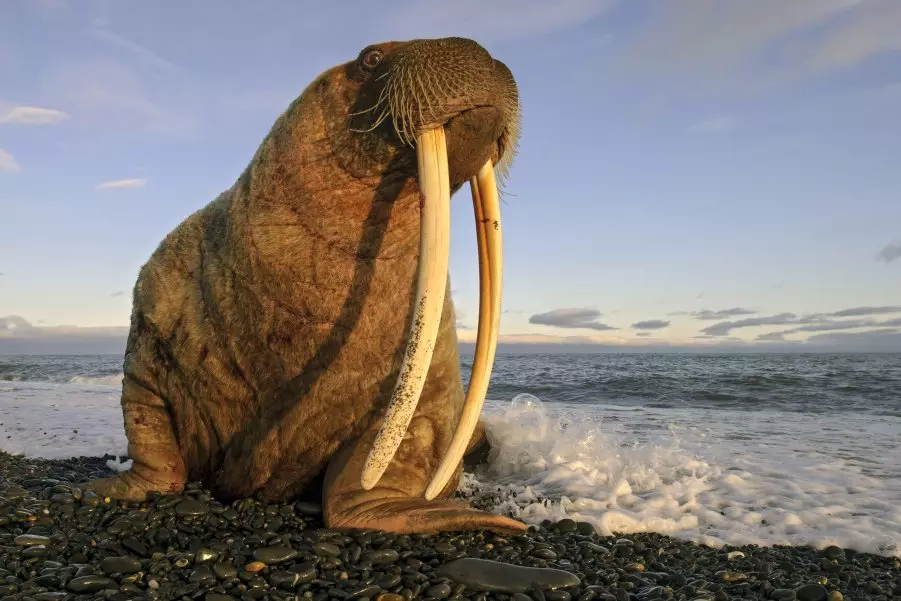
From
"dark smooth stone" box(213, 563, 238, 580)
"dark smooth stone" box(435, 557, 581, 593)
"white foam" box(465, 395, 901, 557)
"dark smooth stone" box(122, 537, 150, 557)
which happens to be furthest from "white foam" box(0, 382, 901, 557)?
"dark smooth stone" box(122, 537, 150, 557)

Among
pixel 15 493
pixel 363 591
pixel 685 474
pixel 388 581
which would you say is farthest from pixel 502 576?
pixel 685 474

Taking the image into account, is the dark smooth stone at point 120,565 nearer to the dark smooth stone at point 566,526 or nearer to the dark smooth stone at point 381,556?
the dark smooth stone at point 381,556

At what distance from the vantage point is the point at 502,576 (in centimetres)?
297

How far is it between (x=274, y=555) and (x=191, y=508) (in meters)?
1.03

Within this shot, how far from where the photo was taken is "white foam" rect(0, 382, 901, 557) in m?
4.93

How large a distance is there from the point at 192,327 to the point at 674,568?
316 cm

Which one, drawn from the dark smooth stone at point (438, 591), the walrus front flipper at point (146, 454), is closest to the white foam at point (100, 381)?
the walrus front flipper at point (146, 454)

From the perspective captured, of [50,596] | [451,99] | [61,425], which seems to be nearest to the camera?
[50,596]

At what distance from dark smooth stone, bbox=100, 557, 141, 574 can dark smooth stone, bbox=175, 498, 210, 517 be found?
0.77m

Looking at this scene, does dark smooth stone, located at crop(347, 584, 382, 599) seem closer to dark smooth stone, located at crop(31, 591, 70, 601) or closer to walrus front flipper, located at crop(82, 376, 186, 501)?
dark smooth stone, located at crop(31, 591, 70, 601)

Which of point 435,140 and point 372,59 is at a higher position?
point 372,59

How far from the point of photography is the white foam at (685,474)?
16.2ft

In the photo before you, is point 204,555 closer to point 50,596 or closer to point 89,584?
point 89,584

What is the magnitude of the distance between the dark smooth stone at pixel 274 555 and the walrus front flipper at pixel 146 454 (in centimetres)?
139
